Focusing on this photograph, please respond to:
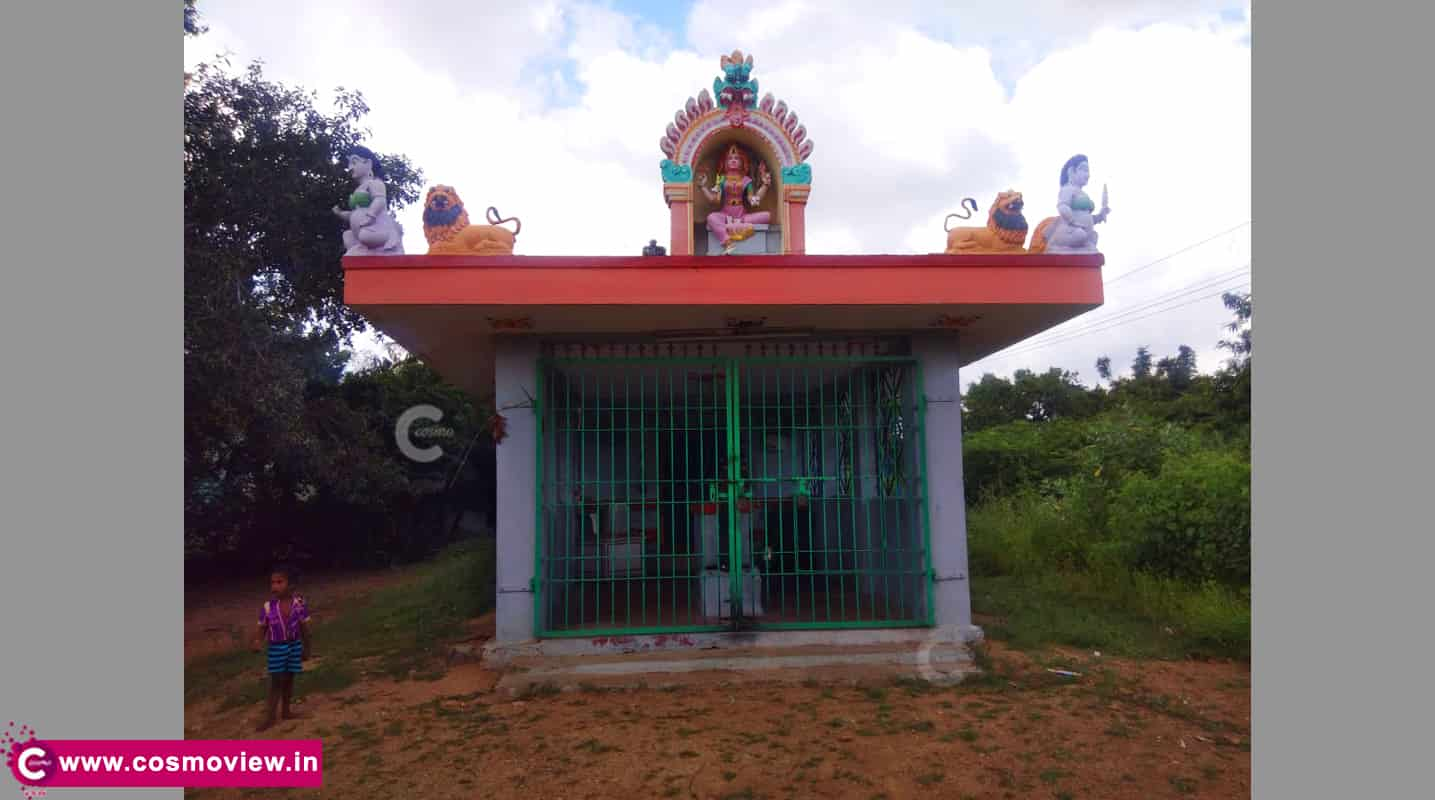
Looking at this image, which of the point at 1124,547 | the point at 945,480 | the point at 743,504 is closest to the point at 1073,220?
the point at 945,480

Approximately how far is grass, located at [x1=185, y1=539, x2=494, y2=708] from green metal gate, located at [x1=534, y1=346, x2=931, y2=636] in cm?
122

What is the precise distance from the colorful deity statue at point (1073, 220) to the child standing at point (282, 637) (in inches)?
208

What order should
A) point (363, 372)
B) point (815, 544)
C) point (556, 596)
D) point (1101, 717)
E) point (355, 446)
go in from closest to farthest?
1. point (1101, 717)
2. point (556, 596)
3. point (815, 544)
4. point (355, 446)
5. point (363, 372)

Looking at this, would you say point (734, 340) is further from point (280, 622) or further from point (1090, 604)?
point (1090, 604)

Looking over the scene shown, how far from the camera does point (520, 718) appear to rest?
14.9 ft

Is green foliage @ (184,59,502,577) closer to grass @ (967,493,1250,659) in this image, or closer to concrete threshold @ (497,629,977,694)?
concrete threshold @ (497,629,977,694)

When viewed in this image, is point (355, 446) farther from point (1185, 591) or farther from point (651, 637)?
point (1185, 591)

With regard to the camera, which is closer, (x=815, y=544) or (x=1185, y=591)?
(x=1185, y=591)

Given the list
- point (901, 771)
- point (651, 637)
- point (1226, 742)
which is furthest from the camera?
point (651, 637)

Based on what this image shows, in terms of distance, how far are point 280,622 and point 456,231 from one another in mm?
2672

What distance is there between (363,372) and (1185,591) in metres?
12.8

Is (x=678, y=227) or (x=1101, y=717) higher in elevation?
(x=678, y=227)

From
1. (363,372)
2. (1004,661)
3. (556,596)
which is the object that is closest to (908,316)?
(1004,661)

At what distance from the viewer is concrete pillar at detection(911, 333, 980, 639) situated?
5699 mm
